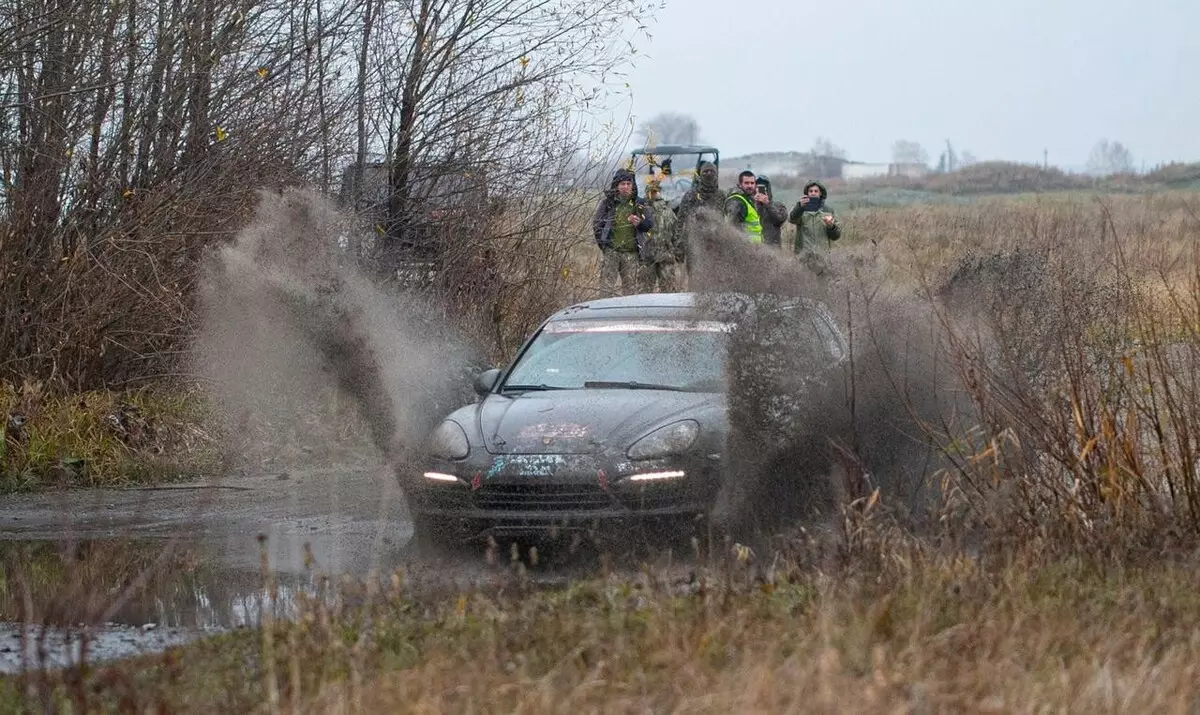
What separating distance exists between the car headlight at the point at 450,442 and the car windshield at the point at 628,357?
2.65 feet

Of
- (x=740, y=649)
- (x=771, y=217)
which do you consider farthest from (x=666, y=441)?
(x=771, y=217)

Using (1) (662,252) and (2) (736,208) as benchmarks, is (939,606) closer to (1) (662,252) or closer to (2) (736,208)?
(1) (662,252)

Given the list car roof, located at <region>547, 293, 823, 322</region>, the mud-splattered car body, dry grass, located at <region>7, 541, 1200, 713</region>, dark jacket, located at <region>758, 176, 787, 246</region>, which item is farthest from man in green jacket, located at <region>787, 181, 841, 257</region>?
dry grass, located at <region>7, 541, 1200, 713</region>

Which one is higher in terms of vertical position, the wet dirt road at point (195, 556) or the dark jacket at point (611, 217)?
the dark jacket at point (611, 217)

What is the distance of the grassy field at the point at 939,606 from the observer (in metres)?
5.16

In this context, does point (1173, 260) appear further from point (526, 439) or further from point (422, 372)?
point (422, 372)

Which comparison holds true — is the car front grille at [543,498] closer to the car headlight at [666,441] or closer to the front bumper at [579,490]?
the front bumper at [579,490]

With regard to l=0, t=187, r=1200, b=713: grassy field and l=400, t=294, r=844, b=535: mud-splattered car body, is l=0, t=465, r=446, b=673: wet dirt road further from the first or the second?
l=0, t=187, r=1200, b=713: grassy field

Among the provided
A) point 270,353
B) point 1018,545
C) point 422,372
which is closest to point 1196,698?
point 1018,545

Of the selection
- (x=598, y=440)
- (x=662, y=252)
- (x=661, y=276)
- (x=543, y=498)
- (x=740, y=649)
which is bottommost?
(x=543, y=498)

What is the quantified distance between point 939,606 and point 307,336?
8939 millimetres

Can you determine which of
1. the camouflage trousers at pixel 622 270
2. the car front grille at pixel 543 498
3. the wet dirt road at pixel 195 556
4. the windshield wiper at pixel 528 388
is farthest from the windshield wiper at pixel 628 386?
the camouflage trousers at pixel 622 270

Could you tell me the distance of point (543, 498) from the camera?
31.2ft

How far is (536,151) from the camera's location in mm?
19000
